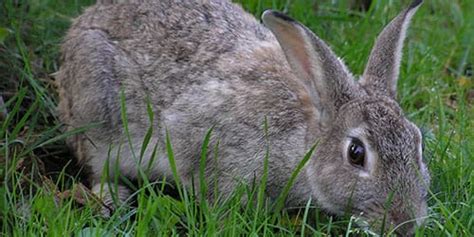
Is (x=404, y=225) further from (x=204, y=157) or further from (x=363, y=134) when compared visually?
(x=204, y=157)

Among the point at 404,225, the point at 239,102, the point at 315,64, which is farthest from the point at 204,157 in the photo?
the point at 404,225

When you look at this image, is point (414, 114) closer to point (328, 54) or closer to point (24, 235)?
point (328, 54)

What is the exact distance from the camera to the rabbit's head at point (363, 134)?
4.59 metres

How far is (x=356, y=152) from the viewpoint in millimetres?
4750

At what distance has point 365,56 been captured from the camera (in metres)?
6.53

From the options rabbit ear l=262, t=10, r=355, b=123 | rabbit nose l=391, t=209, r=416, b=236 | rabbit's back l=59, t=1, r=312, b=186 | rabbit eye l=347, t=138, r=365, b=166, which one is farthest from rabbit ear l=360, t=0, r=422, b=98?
rabbit nose l=391, t=209, r=416, b=236

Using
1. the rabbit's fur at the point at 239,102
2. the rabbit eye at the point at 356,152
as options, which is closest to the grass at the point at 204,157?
the rabbit's fur at the point at 239,102

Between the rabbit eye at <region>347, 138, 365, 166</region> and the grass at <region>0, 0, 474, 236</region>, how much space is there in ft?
0.84

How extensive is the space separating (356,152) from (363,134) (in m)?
0.08

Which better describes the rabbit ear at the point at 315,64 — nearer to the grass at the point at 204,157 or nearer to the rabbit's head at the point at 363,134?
the rabbit's head at the point at 363,134

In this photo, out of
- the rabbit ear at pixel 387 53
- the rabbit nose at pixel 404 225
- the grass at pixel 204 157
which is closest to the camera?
the rabbit nose at pixel 404 225

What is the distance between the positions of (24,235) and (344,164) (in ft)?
4.59

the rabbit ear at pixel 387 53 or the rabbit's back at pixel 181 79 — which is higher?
the rabbit ear at pixel 387 53

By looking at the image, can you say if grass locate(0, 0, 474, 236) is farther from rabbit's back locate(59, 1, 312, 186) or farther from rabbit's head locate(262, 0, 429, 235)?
rabbit's back locate(59, 1, 312, 186)
